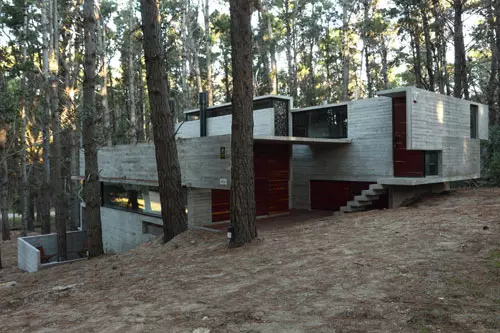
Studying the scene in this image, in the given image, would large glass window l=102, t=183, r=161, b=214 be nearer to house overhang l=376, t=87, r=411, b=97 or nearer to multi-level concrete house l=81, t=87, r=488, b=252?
multi-level concrete house l=81, t=87, r=488, b=252

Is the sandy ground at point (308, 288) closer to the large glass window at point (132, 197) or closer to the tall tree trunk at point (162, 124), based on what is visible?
the tall tree trunk at point (162, 124)

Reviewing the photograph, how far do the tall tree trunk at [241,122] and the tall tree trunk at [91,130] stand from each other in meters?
5.41

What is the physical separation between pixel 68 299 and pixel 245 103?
4.97 meters

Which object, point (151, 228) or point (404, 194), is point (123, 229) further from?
point (404, 194)

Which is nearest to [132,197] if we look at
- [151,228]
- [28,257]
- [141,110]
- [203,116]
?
[151,228]

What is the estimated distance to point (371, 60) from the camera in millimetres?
33312

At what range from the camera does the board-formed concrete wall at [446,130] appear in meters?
12.4

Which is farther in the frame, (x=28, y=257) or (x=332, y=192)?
(x=332, y=192)

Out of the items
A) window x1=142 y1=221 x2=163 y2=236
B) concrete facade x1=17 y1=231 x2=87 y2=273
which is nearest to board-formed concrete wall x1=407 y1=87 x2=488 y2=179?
window x1=142 y1=221 x2=163 y2=236

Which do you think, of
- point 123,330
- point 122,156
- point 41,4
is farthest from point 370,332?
point 41,4

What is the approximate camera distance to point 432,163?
1341cm

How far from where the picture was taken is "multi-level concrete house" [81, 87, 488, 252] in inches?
490

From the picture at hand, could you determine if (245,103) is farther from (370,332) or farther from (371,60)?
(371,60)

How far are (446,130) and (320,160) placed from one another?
5039mm
